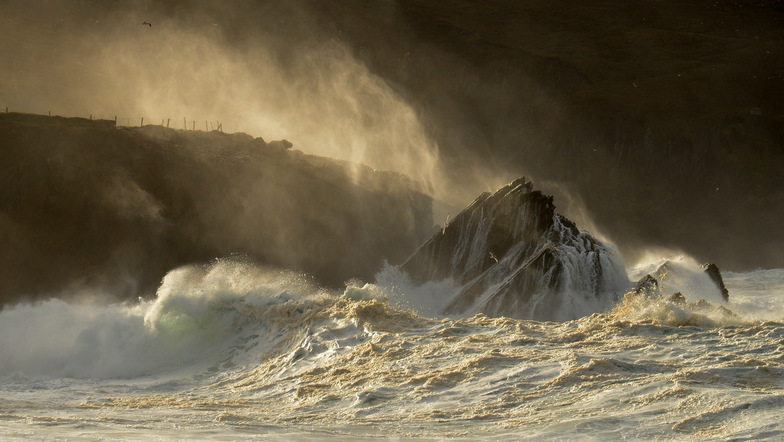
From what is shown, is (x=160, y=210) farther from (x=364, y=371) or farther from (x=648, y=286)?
(x=364, y=371)

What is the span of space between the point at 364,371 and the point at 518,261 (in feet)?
37.2

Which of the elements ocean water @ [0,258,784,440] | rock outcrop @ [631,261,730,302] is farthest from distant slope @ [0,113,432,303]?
rock outcrop @ [631,261,730,302]

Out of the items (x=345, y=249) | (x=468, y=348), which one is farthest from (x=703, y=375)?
(x=345, y=249)

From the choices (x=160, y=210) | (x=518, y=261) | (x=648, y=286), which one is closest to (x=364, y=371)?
(x=648, y=286)

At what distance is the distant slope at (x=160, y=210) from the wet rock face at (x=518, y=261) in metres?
6.99

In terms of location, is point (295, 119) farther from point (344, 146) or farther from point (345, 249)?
point (345, 249)

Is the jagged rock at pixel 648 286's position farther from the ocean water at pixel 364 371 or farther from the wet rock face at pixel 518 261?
the wet rock face at pixel 518 261

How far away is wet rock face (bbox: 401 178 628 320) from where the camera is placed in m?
21.3

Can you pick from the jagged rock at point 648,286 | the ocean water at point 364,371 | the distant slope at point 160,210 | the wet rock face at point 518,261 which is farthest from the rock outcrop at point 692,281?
the distant slope at point 160,210

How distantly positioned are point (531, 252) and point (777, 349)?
1179 cm

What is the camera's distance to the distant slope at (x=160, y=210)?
31266mm

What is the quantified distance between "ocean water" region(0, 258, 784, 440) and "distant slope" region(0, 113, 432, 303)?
9.88 m

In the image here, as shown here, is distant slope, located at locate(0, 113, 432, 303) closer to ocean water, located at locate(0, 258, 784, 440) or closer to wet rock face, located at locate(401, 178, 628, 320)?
wet rock face, located at locate(401, 178, 628, 320)

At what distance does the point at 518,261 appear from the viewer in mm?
23938
